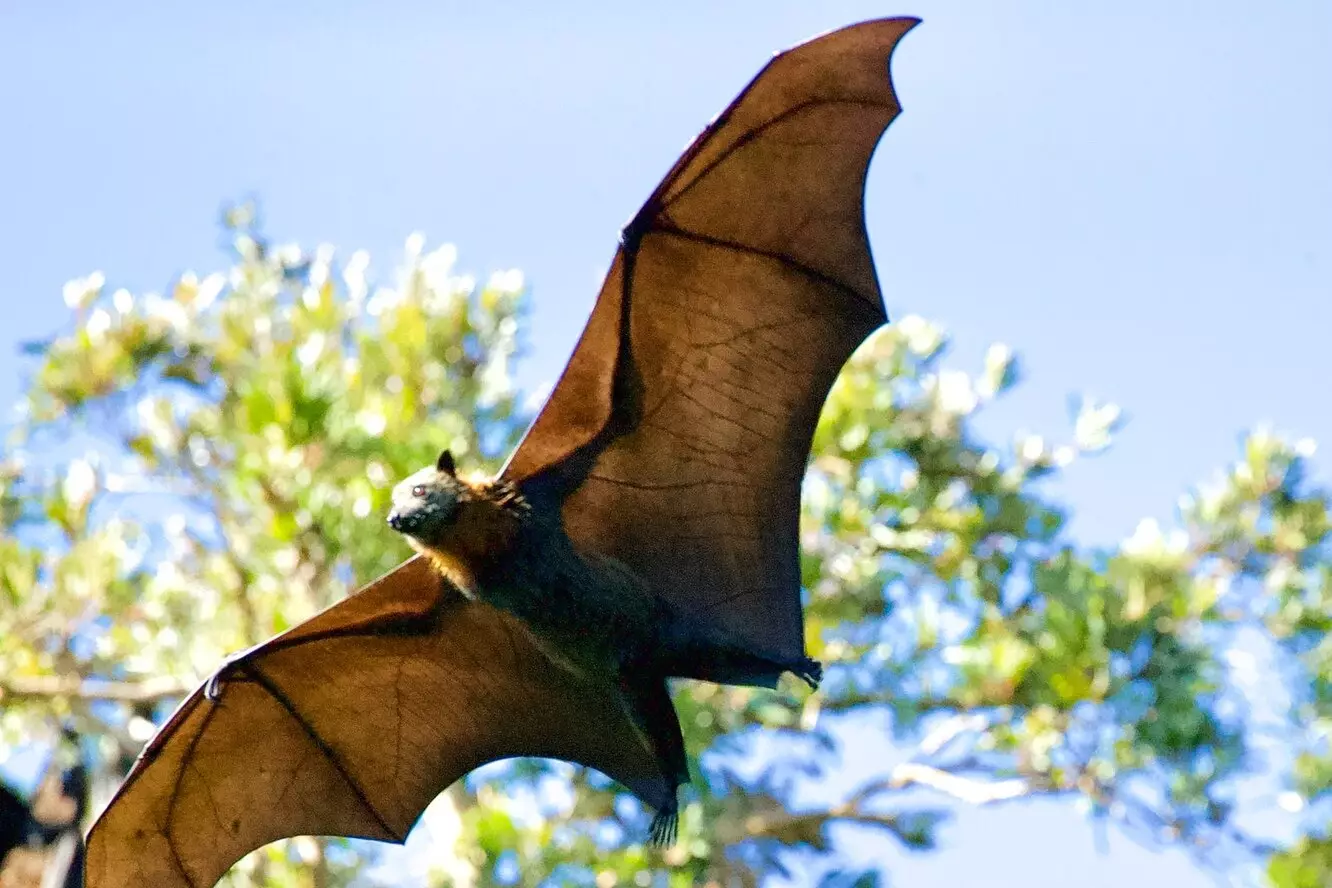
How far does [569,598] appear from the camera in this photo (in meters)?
4.17

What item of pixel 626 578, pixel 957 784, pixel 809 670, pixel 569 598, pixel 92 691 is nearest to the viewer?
pixel 569 598

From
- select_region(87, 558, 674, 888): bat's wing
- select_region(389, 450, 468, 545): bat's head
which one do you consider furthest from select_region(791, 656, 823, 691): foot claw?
select_region(389, 450, 468, 545): bat's head

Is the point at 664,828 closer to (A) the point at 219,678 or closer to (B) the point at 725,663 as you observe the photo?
(B) the point at 725,663

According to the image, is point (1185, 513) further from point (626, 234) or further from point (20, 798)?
point (20, 798)

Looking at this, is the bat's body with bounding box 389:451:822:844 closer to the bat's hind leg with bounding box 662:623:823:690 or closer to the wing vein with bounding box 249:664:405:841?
the bat's hind leg with bounding box 662:623:823:690

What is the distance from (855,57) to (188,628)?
601 cm

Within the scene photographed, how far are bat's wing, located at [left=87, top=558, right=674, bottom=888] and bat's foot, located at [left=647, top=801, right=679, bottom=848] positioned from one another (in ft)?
0.18

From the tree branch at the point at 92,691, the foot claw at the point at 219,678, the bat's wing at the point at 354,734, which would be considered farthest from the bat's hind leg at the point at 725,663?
the tree branch at the point at 92,691

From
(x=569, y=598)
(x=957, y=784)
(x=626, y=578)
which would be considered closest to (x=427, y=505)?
(x=569, y=598)

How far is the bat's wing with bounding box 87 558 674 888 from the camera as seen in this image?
14.9 ft

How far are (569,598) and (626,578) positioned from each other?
0.31 meters

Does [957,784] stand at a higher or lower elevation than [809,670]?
lower

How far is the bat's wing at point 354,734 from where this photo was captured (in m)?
4.55

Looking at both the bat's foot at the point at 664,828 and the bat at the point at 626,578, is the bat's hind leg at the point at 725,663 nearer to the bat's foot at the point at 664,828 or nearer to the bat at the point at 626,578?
the bat at the point at 626,578
